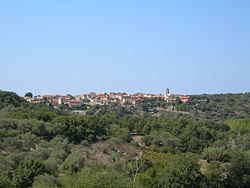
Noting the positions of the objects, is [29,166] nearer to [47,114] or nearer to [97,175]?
[97,175]

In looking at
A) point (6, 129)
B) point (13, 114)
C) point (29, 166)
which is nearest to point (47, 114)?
point (13, 114)

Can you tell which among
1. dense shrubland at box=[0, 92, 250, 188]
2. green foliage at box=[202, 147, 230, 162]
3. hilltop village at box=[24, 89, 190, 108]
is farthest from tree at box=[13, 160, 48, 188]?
hilltop village at box=[24, 89, 190, 108]

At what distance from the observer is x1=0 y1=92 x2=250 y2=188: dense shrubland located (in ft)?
93.1

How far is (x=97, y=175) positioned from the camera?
2667 cm

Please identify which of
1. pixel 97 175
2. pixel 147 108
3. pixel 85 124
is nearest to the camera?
pixel 97 175

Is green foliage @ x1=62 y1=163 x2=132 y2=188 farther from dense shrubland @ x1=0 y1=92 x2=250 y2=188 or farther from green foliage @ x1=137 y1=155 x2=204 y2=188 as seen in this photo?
green foliage @ x1=137 y1=155 x2=204 y2=188

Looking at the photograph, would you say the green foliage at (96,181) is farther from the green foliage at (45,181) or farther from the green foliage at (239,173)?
the green foliage at (239,173)

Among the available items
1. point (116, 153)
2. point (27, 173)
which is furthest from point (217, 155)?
point (27, 173)

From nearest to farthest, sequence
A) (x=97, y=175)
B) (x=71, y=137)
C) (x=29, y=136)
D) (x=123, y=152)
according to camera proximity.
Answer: (x=97, y=175) → (x=29, y=136) → (x=123, y=152) → (x=71, y=137)

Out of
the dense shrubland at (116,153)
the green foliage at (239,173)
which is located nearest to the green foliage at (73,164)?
the dense shrubland at (116,153)

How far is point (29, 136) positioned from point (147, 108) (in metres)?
70.5

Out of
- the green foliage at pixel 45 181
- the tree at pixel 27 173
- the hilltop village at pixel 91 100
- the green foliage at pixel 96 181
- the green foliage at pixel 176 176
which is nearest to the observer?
the green foliage at pixel 96 181

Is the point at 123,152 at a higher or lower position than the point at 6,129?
lower

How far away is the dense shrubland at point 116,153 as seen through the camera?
28.4 meters
